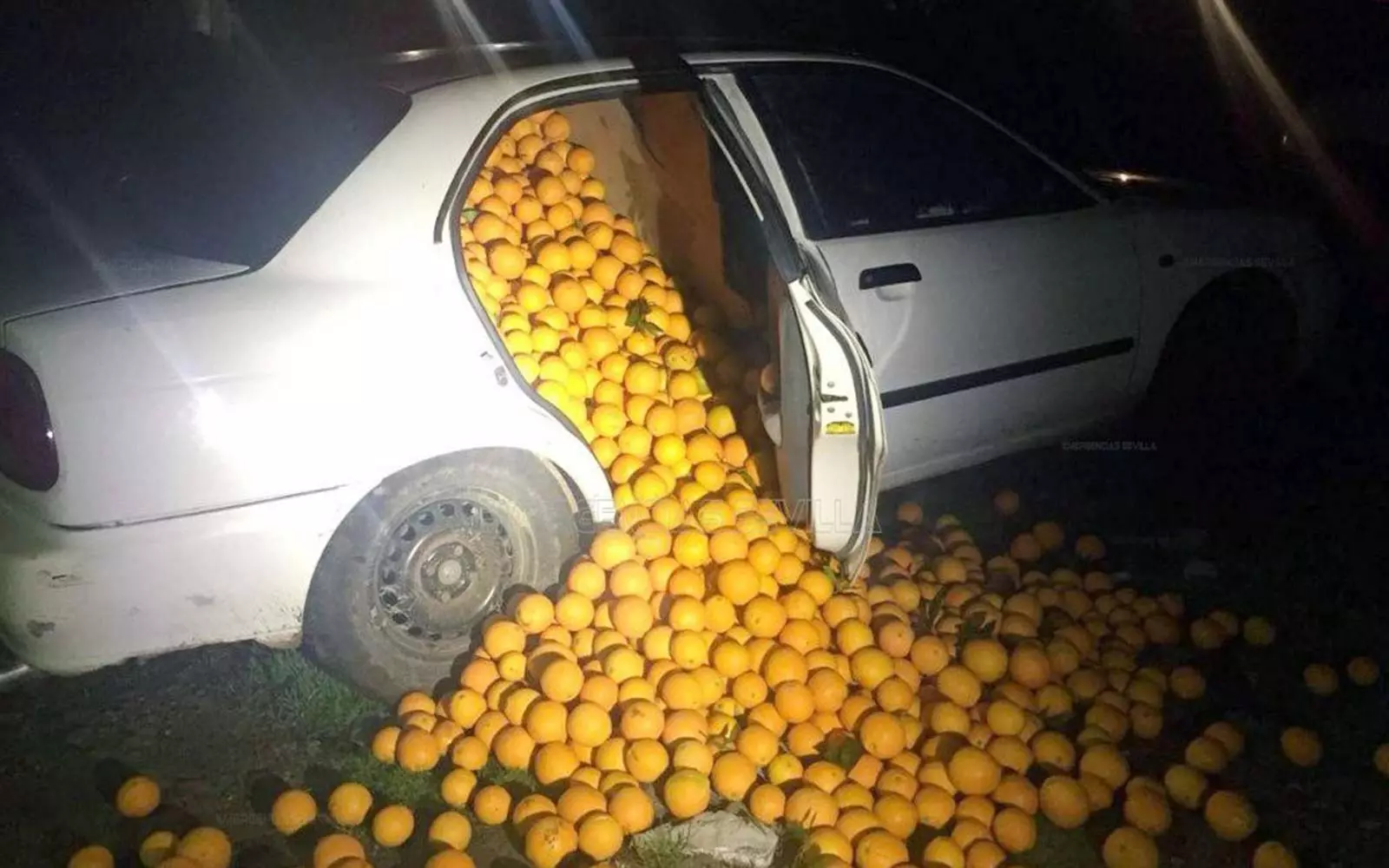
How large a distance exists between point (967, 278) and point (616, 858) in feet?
7.46

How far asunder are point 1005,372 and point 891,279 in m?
0.70

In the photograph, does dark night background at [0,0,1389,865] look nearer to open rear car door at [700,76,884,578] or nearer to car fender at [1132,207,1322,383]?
car fender at [1132,207,1322,383]

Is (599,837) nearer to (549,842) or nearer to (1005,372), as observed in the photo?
(549,842)

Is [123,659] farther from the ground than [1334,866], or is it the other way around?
[123,659]

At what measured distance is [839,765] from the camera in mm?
2850

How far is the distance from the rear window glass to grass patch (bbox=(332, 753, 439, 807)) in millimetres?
1471

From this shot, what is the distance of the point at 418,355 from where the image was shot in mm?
2785

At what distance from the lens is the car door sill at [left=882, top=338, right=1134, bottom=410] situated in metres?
3.59

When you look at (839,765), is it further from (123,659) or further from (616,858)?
(123,659)

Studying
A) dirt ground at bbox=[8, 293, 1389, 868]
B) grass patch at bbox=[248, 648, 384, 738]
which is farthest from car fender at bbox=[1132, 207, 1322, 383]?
grass patch at bbox=[248, 648, 384, 738]

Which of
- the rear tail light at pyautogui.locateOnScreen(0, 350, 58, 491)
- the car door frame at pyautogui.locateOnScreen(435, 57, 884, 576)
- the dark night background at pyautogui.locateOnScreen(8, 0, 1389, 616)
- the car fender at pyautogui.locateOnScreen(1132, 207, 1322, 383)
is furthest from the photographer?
the car fender at pyautogui.locateOnScreen(1132, 207, 1322, 383)

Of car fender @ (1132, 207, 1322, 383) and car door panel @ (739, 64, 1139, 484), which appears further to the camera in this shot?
car fender @ (1132, 207, 1322, 383)

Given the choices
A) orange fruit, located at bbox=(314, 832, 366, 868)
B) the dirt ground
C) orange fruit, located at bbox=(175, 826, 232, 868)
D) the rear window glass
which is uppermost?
the rear window glass

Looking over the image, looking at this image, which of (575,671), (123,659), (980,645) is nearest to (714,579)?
(575,671)
